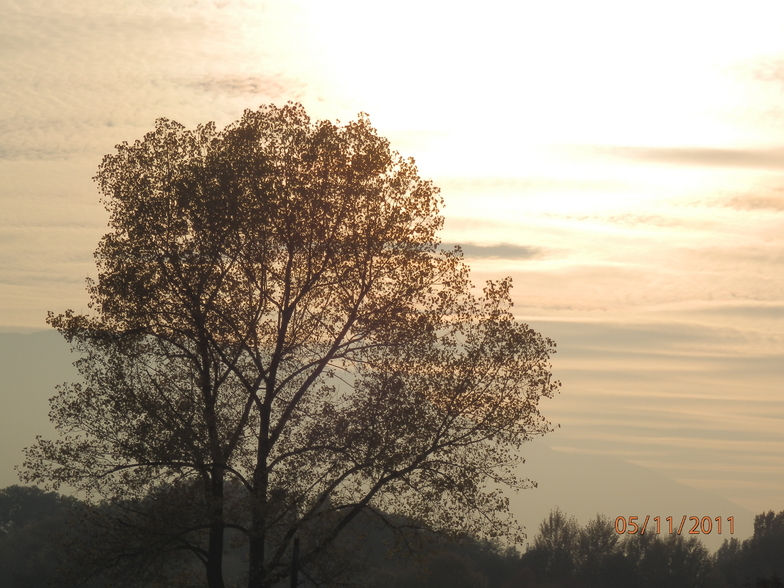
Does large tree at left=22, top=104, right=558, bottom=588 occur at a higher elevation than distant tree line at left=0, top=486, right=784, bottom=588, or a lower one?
higher

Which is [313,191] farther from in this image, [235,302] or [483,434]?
[483,434]

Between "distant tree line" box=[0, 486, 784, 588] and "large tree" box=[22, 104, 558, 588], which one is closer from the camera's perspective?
"large tree" box=[22, 104, 558, 588]

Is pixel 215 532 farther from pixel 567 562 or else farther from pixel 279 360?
pixel 567 562

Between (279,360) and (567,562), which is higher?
(279,360)

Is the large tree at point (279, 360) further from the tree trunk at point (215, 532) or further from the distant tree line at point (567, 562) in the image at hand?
the distant tree line at point (567, 562)

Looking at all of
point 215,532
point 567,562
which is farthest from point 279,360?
point 567,562

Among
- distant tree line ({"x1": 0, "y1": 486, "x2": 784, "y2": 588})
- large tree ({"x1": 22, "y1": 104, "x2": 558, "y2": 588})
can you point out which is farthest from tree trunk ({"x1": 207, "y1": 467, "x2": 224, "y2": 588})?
distant tree line ({"x1": 0, "y1": 486, "x2": 784, "y2": 588})

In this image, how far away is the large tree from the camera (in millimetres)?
31375

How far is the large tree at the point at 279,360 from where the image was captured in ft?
103

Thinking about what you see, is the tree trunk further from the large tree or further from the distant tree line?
the distant tree line

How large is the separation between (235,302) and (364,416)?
5922 mm

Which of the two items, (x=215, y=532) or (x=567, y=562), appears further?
(x=567, y=562)

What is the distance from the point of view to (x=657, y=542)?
121 metres

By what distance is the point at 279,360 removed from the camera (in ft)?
108
